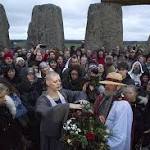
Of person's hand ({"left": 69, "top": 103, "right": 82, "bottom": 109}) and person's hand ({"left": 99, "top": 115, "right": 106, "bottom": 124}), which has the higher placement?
person's hand ({"left": 69, "top": 103, "right": 82, "bottom": 109})

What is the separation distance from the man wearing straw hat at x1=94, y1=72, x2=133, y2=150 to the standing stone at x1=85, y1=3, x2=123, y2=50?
15284mm

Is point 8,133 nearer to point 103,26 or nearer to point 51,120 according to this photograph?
point 51,120

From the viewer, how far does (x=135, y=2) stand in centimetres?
2284

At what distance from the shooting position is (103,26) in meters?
22.8

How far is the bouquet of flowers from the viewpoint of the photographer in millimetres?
6746

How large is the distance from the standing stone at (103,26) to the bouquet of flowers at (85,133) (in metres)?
15.7

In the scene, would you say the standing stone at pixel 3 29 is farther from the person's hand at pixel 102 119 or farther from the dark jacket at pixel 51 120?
the person's hand at pixel 102 119

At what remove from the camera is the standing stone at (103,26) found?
22688mm

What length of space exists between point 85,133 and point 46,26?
16.2m

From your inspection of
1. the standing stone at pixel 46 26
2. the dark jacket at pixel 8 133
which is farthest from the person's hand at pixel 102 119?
the standing stone at pixel 46 26

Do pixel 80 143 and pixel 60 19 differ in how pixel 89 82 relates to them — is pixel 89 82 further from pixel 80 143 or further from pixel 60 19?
pixel 60 19

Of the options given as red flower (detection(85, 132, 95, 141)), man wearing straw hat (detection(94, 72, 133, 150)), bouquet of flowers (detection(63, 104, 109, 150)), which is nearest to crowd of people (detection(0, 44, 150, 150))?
man wearing straw hat (detection(94, 72, 133, 150))

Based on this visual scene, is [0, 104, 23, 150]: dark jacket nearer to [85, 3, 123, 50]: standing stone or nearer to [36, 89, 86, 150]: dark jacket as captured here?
[36, 89, 86, 150]: dark jacket

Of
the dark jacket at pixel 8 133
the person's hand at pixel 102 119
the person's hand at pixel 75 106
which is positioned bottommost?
the dark jacket at pixel 8 133
